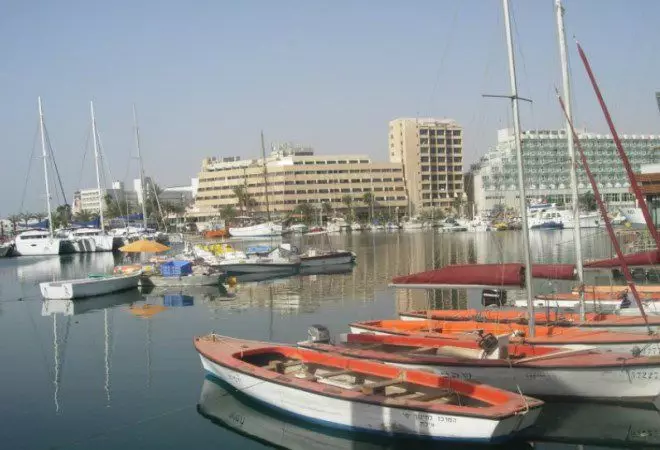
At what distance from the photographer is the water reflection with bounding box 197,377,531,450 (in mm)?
13906

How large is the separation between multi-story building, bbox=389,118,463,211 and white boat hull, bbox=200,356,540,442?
168 m

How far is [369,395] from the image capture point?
13984mm

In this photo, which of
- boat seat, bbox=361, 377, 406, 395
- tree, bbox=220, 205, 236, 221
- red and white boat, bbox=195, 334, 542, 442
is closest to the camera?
red and white boat, bbox=195, 334, 542, 442

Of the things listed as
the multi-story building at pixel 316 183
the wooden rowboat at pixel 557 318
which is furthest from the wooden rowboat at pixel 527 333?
the multi-story building at pixel 316 183

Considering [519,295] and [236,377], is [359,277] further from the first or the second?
[236,377]

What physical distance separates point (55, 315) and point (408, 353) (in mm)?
23318

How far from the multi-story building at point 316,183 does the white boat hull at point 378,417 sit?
159002 mm

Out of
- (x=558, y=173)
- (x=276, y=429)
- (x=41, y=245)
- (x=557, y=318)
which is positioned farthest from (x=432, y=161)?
(x=276, y=429)

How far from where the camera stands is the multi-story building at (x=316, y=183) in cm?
17688

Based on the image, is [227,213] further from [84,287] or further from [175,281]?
[84,287]

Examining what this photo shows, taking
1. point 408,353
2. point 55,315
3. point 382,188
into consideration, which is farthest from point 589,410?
point 382,188

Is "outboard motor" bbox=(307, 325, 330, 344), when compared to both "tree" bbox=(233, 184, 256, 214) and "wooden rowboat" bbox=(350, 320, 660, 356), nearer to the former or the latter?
"wooden rowboat" bbox=(350, 320, 660, 356)

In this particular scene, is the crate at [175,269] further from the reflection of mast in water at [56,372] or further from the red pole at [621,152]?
the red pole at [621,152]

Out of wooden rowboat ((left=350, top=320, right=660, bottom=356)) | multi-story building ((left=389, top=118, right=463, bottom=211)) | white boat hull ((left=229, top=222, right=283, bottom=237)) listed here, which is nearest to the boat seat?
wooden rowboat ((left=350, top=320, right=660, bottom=356))
